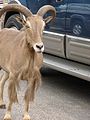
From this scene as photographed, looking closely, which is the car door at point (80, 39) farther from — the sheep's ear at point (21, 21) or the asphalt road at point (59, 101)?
the sheep's ear at point (21, 21)

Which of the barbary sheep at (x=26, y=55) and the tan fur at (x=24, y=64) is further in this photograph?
the tan fur at (x=24, y=64)

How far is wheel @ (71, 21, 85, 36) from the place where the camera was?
6.88 m

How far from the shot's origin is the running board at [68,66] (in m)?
6.81

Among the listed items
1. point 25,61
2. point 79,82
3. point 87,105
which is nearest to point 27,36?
point 25,61

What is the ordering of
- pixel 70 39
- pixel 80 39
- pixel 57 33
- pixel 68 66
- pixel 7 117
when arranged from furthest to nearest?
1. pixel 57 33
2. pixel 68 66
3. pixel 70 39
4. pixel 80 39
5. pixel 7 117

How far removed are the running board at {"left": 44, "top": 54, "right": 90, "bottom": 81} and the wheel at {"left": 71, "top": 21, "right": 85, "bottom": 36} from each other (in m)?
0.54

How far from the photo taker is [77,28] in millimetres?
7000

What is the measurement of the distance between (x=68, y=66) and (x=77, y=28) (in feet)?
2.34

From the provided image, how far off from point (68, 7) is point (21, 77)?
5.90 feet

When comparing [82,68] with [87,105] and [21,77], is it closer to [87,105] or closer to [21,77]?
[87,105]

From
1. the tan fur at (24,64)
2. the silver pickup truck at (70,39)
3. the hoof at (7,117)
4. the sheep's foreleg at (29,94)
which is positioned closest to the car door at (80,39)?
the silver pickup truck at (70,39)

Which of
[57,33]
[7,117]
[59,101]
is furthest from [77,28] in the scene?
[7,117]

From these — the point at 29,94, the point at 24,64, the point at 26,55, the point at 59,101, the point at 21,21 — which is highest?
the point at 21,21

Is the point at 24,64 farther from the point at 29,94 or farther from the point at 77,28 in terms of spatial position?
the point at 77,28
